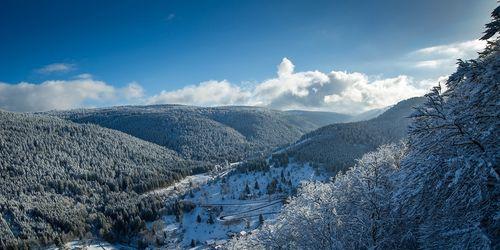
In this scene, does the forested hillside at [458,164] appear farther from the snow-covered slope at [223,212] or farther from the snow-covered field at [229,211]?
the snow-covered slope at [223,212]

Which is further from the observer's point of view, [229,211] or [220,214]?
[229,211]

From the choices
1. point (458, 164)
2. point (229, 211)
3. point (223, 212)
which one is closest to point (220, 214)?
point (223, 212)

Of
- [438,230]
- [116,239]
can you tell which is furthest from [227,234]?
[438,230]

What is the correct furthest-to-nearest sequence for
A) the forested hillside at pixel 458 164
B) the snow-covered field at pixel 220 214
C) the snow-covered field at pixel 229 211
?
the snow-covered field at pixel 229 211 → the snow-covered field at pixel 220 214 → the forested hillside at pixel 458 164

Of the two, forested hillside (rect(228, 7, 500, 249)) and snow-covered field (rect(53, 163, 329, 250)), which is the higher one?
forested hillside (rect(228, 7, 500, 249))

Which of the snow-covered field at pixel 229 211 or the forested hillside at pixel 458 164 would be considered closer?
the forested hillside at pixel 458 164

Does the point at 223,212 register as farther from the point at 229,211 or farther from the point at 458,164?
the point at 458,164

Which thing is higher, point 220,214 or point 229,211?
point 229,211

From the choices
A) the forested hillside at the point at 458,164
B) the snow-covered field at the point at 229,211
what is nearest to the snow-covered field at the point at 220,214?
the snow-covered field at the point at 229,211

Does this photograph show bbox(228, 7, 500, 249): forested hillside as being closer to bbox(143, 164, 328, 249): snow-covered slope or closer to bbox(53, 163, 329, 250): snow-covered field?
bbox(53, 163, 329, 250): snow-covered field

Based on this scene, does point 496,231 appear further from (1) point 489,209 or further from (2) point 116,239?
(2) point 116,239

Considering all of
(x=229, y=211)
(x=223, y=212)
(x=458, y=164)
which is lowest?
(x=223, y=212)

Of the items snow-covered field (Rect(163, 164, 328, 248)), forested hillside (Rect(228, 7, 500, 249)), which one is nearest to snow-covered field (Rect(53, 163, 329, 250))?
snow-covered field (Rect(163, 164, 328, 248))
